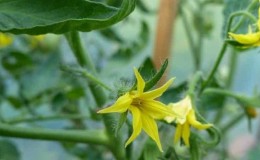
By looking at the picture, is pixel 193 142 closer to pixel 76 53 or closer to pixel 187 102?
pixel 187 102

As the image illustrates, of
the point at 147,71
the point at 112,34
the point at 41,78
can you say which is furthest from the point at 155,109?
the point at 112,34

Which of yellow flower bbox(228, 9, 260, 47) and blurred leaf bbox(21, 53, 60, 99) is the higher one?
yellow flower bbox(228, 9, 260, 47)

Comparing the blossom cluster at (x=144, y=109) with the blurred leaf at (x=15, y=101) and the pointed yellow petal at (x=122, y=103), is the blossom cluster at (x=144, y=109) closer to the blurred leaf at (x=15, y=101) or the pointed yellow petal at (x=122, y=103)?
the pointed yellow petal at (x=122, y=103)

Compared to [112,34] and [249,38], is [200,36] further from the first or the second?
[249,38]

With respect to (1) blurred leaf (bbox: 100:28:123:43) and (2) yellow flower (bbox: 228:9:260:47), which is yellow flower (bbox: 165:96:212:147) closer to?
(2) yellow flower (bbox: 228:9:260:47)

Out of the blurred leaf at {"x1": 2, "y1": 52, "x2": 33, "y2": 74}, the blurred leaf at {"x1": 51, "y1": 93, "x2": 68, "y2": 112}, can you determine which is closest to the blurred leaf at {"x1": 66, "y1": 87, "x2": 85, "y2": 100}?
the blurred leaf at {"x1": 51, "y1": 93, "x2": 68, "y2": 112}
